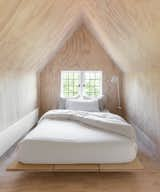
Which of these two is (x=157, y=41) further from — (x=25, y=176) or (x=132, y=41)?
(x=25, y=176)

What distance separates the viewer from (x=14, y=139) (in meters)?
3.73

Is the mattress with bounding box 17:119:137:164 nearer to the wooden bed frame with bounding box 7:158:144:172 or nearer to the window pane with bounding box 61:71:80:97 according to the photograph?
the wooden bed frame with bounding box 7:158:144:172

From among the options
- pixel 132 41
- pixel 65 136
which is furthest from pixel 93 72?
pixel 65 136

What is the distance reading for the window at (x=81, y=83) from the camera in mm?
5473

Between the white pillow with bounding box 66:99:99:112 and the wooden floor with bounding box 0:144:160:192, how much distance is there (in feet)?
7.65

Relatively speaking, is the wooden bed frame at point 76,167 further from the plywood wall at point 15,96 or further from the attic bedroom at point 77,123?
the plywood wall at point 15,96

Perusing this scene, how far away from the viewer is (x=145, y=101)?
367cm

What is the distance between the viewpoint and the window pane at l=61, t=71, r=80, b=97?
5488 millimetres

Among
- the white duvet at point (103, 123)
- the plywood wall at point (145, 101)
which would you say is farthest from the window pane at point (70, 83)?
the white duvet at point (103, 123)

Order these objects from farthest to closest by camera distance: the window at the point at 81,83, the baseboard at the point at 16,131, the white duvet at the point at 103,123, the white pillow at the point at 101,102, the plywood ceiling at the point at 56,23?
the window at the point at 81,83, the white pillow at the point at 101,102, the baseboard at the point at 16,131, the white duvet at the point at 103,123, the plywood ceiling at the point at 56,23

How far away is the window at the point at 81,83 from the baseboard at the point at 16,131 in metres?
1.12

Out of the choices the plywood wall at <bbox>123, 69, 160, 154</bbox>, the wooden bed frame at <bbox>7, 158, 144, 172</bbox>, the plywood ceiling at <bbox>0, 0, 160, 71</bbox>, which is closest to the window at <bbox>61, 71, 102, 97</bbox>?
the plywood wall at <bbox>123, 69, 160, 154</bbox>

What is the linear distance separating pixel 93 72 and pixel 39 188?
3.75 m

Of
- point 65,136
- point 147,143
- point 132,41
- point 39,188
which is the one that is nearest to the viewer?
point 39,188
